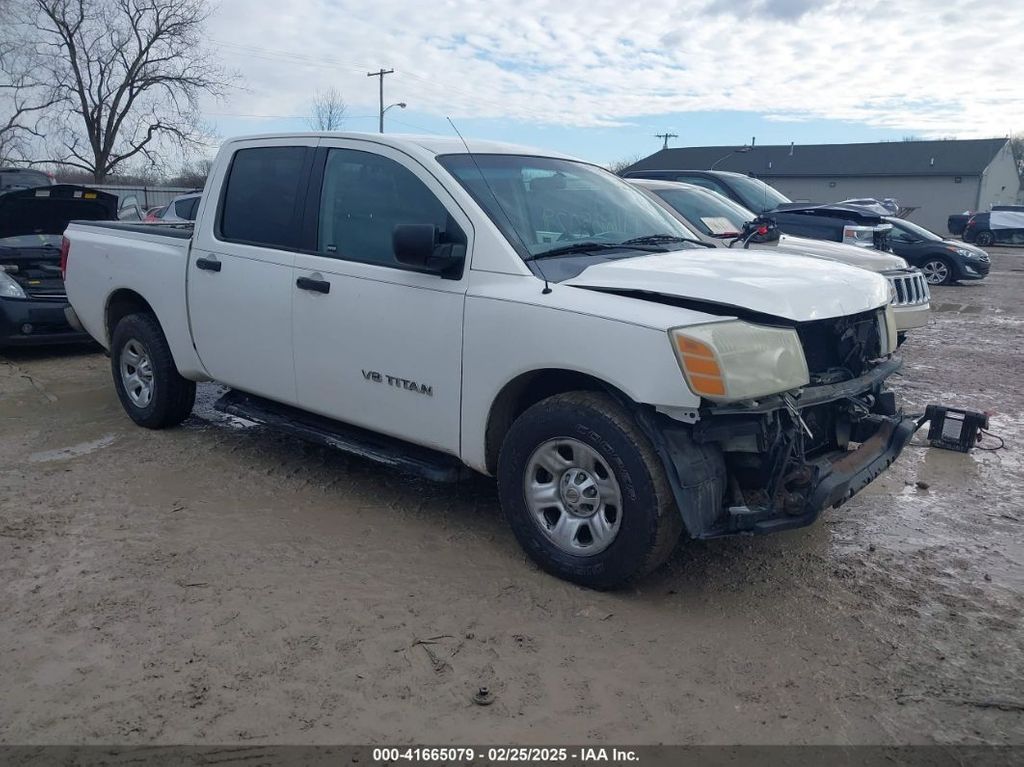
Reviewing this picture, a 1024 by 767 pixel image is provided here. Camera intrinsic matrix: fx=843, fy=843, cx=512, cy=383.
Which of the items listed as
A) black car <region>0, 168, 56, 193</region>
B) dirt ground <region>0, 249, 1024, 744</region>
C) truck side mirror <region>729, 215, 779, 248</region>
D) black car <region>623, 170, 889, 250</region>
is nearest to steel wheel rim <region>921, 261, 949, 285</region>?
black car <region>623, 170, 889, 250</region>

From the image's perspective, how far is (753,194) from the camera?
11.4m

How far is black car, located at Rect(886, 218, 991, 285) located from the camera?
1711 cm

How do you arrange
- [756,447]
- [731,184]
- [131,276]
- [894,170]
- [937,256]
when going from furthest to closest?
[894,170] → [937,256] → [731,184] → [131,276] → [756,447]

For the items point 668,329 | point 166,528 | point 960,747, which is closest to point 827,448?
point 668,329

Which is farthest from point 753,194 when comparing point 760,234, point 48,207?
point 48,207

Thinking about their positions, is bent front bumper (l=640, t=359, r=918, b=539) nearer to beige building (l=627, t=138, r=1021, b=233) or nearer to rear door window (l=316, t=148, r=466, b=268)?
rear door window (l=316, t=148, r=466, b=268)

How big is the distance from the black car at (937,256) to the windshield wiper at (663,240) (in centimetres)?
1389

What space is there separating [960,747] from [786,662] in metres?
0.65

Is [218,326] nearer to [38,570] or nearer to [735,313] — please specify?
[38,570]

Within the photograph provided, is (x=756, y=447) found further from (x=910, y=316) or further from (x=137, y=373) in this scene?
(x=910, y=316)

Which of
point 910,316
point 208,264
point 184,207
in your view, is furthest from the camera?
point 184,207

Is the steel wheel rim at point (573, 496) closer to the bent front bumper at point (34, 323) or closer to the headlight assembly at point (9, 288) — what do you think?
the bent front bumper at point (34, 323)

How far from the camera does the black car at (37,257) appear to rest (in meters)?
8.18

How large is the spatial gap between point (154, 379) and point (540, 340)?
3.42 meters
